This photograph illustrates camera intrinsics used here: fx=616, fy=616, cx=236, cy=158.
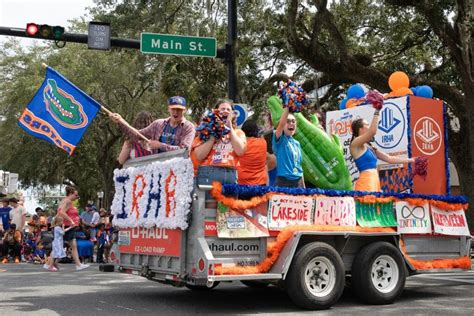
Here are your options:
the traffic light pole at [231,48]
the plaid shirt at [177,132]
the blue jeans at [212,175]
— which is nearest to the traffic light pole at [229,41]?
the traffic light pole at [231,48]

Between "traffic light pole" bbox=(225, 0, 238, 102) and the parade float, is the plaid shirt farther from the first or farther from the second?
"traffic light pole" bbox=(225, 0, 238, 102)

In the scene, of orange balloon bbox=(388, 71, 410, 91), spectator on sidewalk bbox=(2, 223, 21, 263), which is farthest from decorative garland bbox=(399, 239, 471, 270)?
spectator on sidewalk bbox=(2, 223, 21, 263)

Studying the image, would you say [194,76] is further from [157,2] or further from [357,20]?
[357,20]

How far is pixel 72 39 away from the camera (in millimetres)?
14188

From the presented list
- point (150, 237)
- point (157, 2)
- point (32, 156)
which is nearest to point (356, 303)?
point (150, 237)

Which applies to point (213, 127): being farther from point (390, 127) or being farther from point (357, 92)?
point (357, 92)

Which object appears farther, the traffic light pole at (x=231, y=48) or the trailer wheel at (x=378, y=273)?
the traffic light pole at (x=231, y=48)

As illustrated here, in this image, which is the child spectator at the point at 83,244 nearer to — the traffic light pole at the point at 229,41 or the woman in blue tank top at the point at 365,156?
the traffic light pole at the point at 229,41

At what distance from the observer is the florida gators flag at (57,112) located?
8414 millimetres

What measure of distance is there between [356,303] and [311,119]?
258 cm

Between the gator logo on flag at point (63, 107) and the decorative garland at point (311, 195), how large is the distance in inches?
111

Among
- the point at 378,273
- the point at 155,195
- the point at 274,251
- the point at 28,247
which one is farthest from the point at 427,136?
the point at 28,247

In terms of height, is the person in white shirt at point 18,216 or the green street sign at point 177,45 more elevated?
the green street sign at point 177,45

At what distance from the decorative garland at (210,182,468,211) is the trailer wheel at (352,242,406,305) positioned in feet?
2.04
